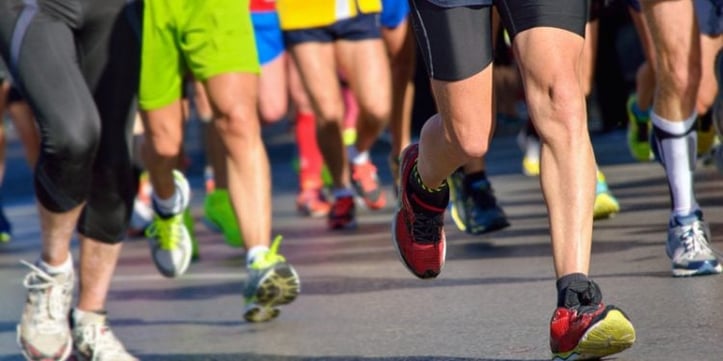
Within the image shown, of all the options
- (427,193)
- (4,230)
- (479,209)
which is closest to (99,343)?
(427,193)

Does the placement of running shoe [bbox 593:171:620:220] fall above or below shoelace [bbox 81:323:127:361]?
below

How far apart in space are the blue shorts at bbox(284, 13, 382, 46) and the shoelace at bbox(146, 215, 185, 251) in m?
2.27

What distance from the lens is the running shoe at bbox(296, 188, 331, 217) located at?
40.2 feet

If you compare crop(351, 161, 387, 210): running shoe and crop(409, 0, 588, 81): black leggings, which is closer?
crop(409, 0, 588, 81): black leggings

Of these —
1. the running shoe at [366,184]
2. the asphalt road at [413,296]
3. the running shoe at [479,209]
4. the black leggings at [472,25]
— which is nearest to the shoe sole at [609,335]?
the asphalt road at [413,296]

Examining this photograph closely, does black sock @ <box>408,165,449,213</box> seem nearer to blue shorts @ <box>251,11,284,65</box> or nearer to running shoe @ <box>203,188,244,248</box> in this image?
running shoe @ <box>203,188,244,248</box>

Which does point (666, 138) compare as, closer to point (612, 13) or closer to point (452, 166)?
point (452, 166)

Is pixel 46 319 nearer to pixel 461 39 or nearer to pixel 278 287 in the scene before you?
pixel 278 287

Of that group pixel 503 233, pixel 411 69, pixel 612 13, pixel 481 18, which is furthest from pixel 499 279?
pixel 612 13

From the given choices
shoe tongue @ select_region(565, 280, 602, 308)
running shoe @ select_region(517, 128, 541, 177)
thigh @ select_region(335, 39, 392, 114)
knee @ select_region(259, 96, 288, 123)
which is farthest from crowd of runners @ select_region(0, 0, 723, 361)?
running shoe @ select_region(517, 128, 541, 177)

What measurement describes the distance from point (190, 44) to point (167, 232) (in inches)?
50.2

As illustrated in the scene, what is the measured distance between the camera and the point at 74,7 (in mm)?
6445

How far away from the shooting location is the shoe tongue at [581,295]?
5.36 m

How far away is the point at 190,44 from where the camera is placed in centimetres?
759
